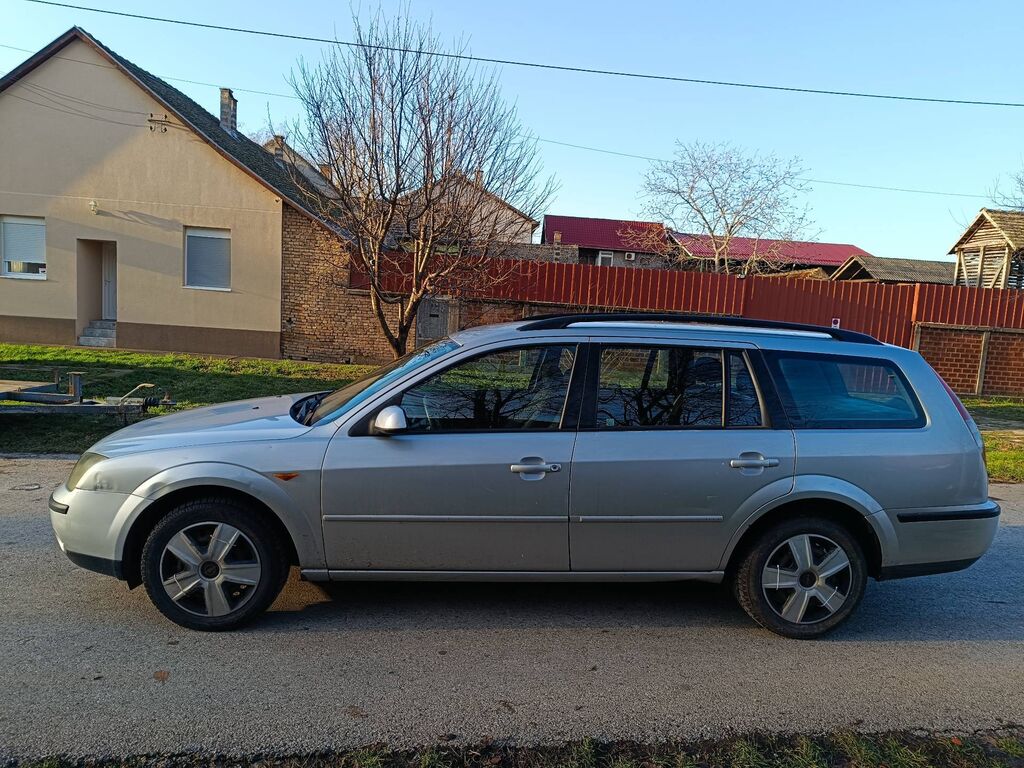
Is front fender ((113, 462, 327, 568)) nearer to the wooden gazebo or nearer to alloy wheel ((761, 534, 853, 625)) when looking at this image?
alloy wheel ((761, 534, 853, 625))

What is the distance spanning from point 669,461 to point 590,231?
42892 millimetres

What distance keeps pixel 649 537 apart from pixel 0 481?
5.98m

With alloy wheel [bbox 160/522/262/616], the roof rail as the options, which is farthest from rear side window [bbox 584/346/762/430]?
alloy wheel [bbox 160/522/262/616]

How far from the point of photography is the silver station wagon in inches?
140

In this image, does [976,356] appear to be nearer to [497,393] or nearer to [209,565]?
[497,393]

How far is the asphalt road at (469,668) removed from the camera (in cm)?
288

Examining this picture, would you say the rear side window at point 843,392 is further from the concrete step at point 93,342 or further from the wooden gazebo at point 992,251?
the wooden gazebo at point 992,251

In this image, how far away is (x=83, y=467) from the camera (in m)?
3.70

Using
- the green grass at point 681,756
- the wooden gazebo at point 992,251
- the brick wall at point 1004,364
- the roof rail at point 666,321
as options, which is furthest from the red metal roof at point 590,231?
→ the green grass at point 681,756

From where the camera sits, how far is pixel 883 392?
4.00 metres

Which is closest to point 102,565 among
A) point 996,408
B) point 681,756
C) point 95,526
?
point 95,526

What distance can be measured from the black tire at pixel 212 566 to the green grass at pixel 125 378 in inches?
202

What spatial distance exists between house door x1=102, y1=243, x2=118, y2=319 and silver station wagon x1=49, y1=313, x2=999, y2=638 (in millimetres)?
15419

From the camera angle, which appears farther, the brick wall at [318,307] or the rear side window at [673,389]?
the brick wall at [318,307]
